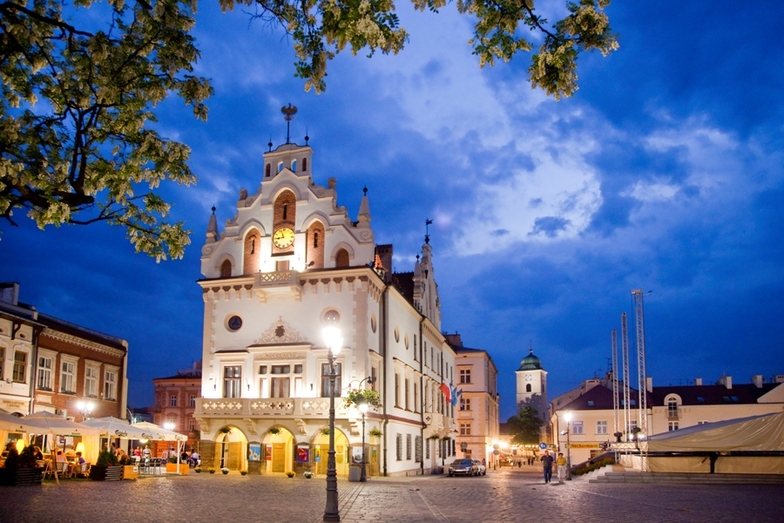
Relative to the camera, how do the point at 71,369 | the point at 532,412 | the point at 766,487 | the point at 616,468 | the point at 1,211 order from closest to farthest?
the point at 1,211
the point at 766,487
the point at 616,468
the point at 71,369
the point at 532,412

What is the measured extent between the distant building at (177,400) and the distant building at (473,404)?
27.3 metres

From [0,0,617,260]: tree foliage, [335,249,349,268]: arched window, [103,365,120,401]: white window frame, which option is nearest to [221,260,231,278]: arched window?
[335,249,349,268]: arched window

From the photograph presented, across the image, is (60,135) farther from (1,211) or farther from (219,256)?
(219,256)

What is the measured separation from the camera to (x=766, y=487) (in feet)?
97.4

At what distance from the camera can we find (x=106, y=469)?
3073 cm

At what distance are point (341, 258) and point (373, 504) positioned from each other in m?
20.0

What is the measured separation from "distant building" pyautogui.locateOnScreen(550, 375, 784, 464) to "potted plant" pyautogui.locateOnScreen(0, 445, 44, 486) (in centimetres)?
6109

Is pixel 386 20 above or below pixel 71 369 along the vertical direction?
above

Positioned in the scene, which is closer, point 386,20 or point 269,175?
point 386,20

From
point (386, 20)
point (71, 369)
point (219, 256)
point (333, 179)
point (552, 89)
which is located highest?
point (333, 179)

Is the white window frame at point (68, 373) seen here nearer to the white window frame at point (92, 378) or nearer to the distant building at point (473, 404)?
the white window frame at point (92, 378)

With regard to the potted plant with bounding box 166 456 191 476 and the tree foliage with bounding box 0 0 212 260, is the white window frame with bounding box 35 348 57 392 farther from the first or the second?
the tree foliage with bounding box 0 0 212 260

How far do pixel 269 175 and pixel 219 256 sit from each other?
550 centimetres

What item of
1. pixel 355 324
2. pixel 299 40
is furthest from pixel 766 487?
pixel 299 40
